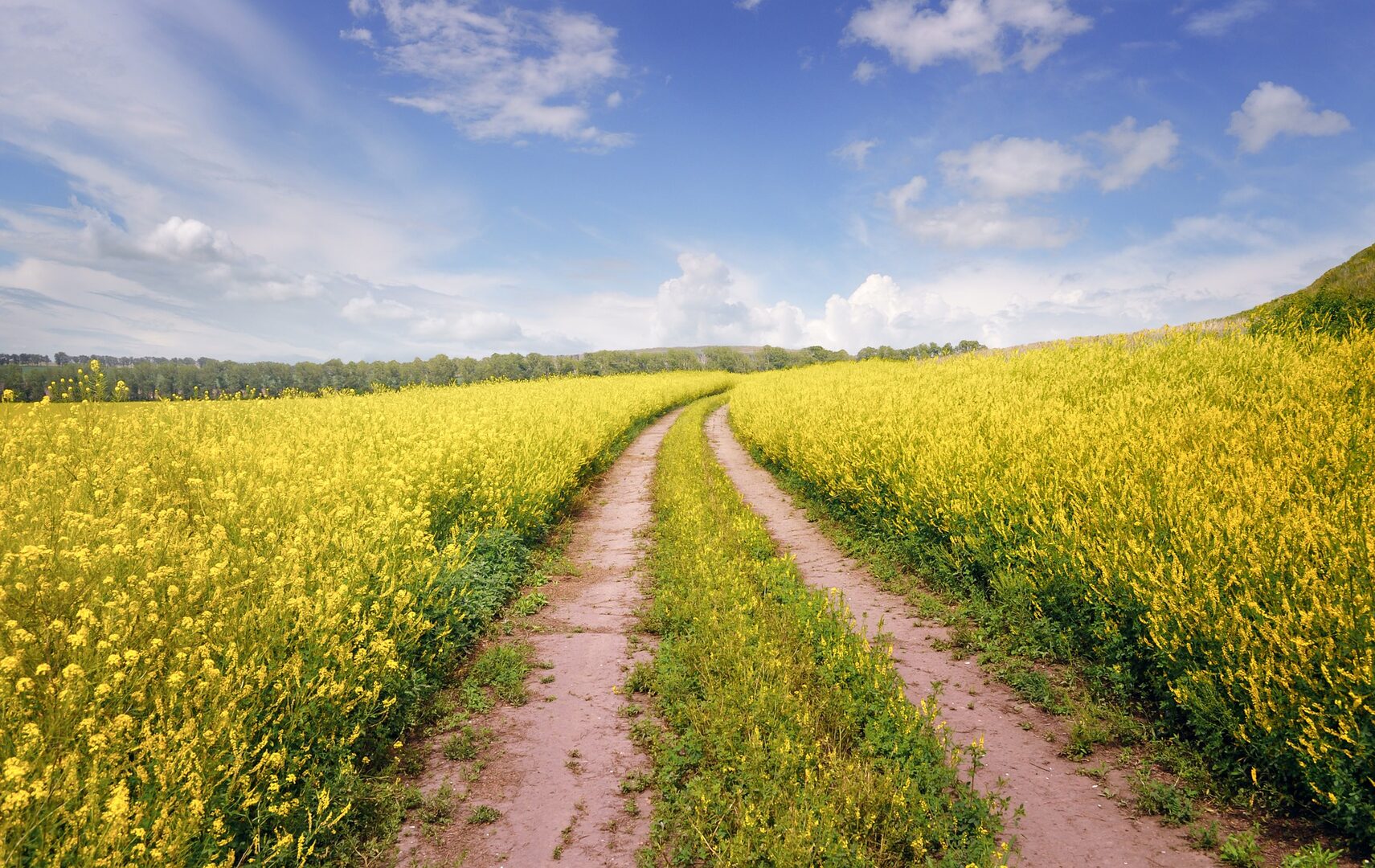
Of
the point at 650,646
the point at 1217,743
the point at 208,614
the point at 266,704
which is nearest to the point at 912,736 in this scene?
the point at 1217,743

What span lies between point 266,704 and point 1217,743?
6084mm

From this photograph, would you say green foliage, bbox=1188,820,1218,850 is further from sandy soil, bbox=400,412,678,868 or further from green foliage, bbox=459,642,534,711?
green foliage, bbox=459,642,534,711

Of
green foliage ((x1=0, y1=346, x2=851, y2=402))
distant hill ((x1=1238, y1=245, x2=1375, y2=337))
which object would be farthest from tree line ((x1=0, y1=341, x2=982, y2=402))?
distant hill ((x1=1238, y1=245, x2=1375, y2=337))

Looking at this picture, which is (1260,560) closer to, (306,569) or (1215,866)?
(1215,866)

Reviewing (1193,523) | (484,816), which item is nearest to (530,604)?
(484,816)

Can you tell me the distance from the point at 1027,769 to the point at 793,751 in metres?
1.60

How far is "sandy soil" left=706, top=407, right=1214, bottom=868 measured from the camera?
3.37m

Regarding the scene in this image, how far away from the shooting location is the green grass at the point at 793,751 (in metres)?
3.33

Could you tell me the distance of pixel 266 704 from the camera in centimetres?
386

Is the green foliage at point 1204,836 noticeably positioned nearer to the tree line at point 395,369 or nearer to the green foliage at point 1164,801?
the green foliage at point 1164,801

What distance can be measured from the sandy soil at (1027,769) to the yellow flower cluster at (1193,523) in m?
0.78

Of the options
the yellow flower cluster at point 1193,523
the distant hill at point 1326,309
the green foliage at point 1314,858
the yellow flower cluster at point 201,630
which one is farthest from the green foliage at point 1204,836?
the distant hill at point 1326,309

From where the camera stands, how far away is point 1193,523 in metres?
4.80

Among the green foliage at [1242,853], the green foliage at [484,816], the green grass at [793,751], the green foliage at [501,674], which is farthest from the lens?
the green foliage at [501,674]
